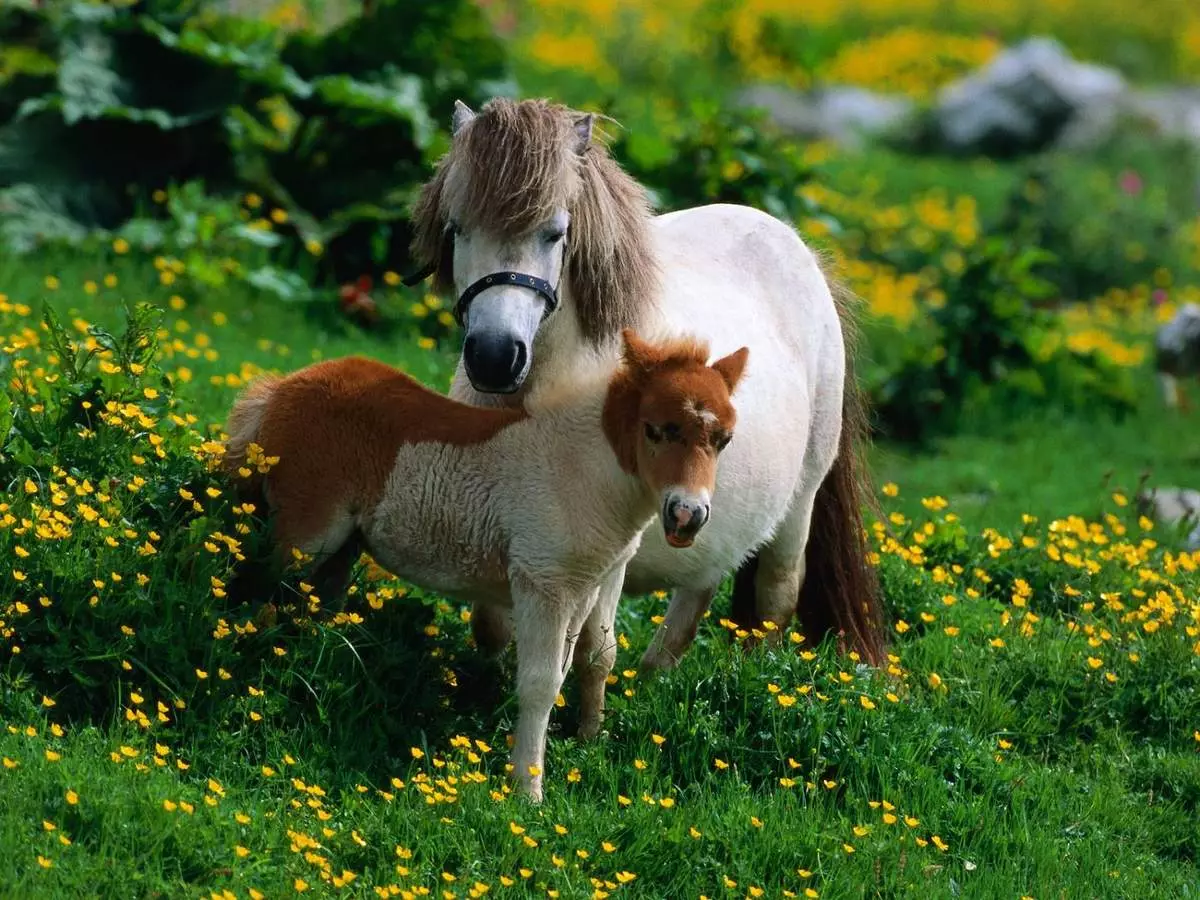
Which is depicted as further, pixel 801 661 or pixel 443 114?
pixel 443 114

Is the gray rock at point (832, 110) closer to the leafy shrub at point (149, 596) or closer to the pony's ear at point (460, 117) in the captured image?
the pony's ear at point (460, 117)

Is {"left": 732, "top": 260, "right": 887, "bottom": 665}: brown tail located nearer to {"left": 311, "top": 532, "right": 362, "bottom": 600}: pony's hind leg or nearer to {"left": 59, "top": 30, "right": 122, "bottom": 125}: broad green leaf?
{"left": 311, "top": 532, "right": 362, "bottom": 600}: pony's hind leg

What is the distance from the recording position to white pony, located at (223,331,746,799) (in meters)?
5.13

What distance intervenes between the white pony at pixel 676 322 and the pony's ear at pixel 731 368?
0.53 metres

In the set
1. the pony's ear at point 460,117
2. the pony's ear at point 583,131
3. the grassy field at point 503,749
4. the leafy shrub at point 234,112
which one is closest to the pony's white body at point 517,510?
the grassy field at point 503,749

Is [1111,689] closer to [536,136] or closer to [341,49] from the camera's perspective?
[536,136]

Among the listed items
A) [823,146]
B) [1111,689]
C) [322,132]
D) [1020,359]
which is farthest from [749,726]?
[823,146]

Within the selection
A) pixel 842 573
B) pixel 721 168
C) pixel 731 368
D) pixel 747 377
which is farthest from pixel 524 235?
pixel 721 168

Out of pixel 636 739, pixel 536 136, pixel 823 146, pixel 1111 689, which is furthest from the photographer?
pixel 823 146

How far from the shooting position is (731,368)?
202 inches

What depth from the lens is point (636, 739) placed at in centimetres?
579

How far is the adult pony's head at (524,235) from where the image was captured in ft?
17.2

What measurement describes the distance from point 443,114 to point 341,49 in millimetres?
746

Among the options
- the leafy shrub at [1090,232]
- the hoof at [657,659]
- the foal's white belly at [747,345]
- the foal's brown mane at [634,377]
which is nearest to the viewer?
the foal's brown mane at [634,377]
